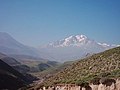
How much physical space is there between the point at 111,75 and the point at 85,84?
147 inches

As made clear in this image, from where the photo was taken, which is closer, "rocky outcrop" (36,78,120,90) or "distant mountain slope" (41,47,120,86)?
"rocky outcrop" (36,78,120,90)

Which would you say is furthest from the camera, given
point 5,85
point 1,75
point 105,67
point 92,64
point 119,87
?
point 1,75

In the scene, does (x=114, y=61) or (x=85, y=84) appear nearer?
(x=85, y=84)

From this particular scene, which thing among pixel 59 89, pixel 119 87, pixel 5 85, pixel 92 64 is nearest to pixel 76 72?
pixel 92 64

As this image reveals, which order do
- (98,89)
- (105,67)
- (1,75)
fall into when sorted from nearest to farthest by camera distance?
(98,89)
(105,67)
(1,75)

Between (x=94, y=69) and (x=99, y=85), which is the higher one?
(x=94, y=69)

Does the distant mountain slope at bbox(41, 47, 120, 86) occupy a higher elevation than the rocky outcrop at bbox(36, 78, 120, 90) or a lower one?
higher

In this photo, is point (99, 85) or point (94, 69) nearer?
point (99, 85)

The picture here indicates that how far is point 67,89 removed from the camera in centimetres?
4656

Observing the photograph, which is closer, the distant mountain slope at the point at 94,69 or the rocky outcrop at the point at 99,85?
the rocky outcrop at the point at 99,85

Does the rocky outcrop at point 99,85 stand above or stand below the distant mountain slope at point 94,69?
below

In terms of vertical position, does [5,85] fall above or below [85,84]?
above

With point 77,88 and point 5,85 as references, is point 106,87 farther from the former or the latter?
point 5,85

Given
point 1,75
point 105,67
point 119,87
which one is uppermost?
point 1,75
